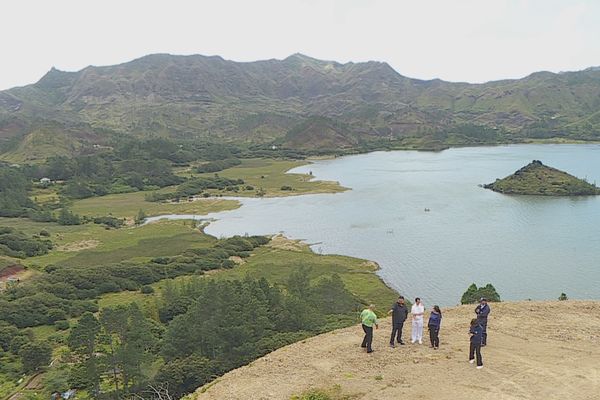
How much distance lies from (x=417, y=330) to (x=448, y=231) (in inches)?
2952

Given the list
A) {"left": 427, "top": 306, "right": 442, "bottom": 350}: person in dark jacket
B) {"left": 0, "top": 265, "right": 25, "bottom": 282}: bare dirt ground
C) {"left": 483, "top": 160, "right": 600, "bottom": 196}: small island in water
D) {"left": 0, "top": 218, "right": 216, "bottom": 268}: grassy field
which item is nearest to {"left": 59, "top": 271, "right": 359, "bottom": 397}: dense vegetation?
{"left": 427, "top": 306, "right": 442, "bottom": 350}: person in dark jacket

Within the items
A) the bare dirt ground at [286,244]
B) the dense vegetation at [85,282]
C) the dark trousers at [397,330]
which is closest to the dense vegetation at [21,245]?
the dense vegetation at [85,282]

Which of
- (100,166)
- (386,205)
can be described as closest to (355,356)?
(386,205)

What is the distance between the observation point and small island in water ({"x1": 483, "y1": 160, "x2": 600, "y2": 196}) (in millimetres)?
135500

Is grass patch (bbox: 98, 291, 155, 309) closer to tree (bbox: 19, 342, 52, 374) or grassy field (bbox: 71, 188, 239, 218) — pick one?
tree (bbox: 19, 342, 52, 374)

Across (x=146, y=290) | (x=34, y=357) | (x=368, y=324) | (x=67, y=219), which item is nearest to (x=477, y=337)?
(x=368, y=324)

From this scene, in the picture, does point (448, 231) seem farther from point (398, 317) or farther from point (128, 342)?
point (398, 317)

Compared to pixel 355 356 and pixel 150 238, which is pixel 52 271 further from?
pixel 355 356

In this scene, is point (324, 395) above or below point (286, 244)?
above

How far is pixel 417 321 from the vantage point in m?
24.5

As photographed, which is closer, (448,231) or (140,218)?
(448,231)

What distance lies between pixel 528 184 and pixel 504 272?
78.7 m

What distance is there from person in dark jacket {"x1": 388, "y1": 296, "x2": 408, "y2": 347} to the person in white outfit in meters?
0.41

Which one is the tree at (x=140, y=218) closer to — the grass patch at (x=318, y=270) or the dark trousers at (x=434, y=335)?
the grass patch at (x=318, y=270)
